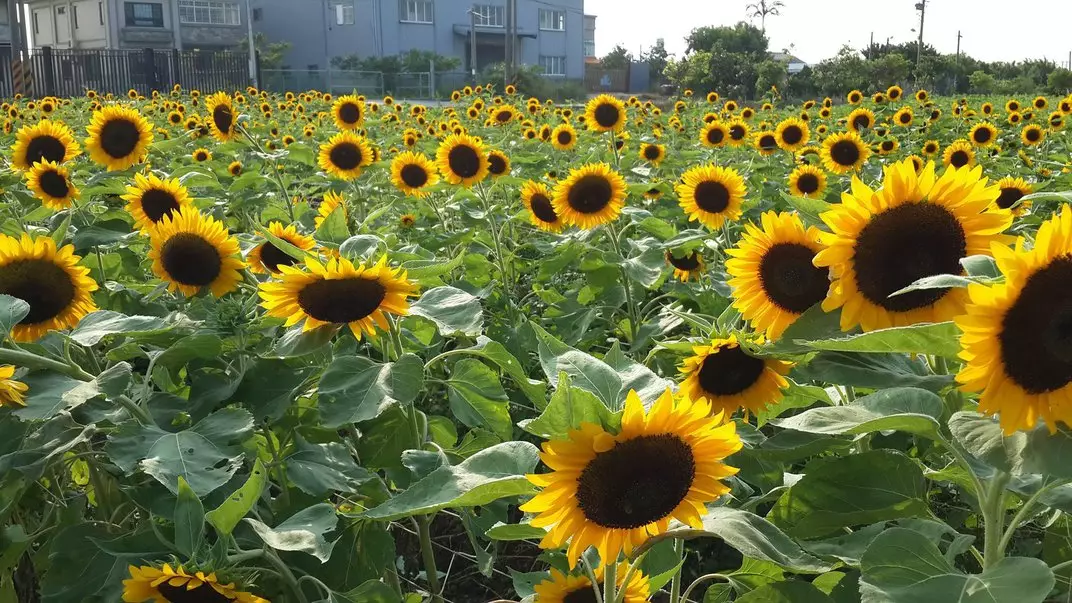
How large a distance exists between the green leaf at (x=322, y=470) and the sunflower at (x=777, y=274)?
0.68m

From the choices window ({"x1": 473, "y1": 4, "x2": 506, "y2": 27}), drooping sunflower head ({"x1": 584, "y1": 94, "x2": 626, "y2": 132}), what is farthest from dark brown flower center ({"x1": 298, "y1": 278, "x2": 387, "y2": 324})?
Result: window ({"x1": 473, "y1": 4, "x2": 506, "y2": 27})

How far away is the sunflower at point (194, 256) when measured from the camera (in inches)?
79.7

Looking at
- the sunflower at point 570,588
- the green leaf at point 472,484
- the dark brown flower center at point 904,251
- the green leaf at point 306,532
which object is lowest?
the sunflower at point 570,588

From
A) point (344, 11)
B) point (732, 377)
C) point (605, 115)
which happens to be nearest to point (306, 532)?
point (732, 377)

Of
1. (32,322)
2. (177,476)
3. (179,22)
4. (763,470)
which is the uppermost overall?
(179,22)

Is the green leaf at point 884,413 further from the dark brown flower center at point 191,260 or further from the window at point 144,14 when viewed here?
the window at point 144,14

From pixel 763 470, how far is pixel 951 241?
0.61 metres

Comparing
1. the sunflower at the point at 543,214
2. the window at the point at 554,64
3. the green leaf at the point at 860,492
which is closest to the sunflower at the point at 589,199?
the sunflower at the point at 543,214

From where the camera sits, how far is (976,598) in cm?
93

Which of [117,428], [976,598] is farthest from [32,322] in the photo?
[976,598]

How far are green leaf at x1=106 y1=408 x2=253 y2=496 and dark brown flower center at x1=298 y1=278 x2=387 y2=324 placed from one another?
0.20 m

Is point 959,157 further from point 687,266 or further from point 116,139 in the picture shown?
point 116,139

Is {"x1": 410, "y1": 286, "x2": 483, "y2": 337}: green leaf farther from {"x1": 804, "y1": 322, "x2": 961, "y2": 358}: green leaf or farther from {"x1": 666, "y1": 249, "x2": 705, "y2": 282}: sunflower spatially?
{"x1": 666, "y1": 249, "x2": 705, "y2": 282}: sunflower

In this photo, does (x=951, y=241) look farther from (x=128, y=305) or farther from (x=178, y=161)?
(x=178, y=161)
